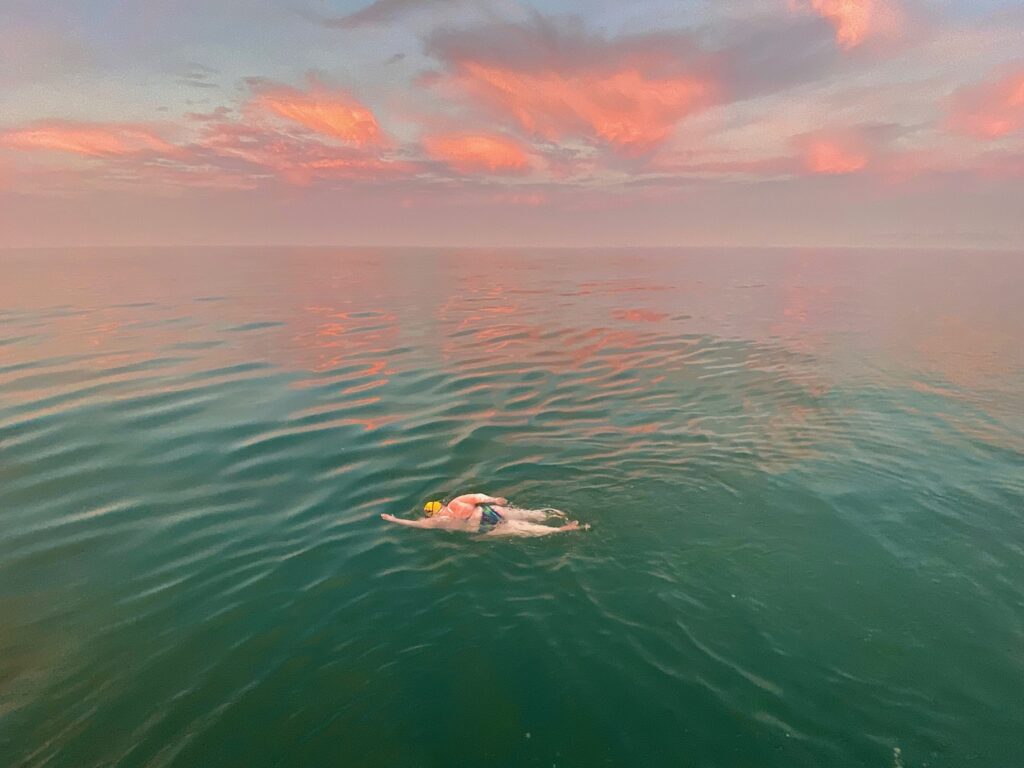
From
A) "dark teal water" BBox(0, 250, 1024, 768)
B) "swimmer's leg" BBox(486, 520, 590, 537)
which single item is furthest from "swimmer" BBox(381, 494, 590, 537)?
"dark teal water" BBox(0, 250, 1024, 768)

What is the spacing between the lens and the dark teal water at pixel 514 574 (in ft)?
31.2

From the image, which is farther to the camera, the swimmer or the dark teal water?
the swimmer

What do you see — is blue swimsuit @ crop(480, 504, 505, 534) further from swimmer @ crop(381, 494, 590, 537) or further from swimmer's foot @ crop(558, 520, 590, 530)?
swimmer's foot @ crop(558, 520, 590, 530)

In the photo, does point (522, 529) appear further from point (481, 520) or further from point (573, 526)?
point (573, 526)

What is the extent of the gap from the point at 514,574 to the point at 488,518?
6.70 feet

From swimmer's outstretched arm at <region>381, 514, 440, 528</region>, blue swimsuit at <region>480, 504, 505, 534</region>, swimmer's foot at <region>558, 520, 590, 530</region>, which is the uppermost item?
blue swimsuit at <region>480, 504, 505, 534</region>

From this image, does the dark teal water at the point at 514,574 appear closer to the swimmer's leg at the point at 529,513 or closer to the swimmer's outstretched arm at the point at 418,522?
the swimmer's outstretched arm at the point at 418,522

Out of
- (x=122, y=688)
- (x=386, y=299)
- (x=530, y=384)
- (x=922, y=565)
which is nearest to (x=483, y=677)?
(x=122, y=688)

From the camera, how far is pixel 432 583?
13.4 m

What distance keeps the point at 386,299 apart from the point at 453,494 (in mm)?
63038

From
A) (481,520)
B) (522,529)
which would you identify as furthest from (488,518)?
(522,529)

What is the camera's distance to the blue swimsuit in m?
15.2

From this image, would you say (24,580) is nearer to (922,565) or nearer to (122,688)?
(122,688)

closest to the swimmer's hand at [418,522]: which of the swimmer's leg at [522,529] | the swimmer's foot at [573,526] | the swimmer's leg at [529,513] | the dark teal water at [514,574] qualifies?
the dark teal water at [514,574]
